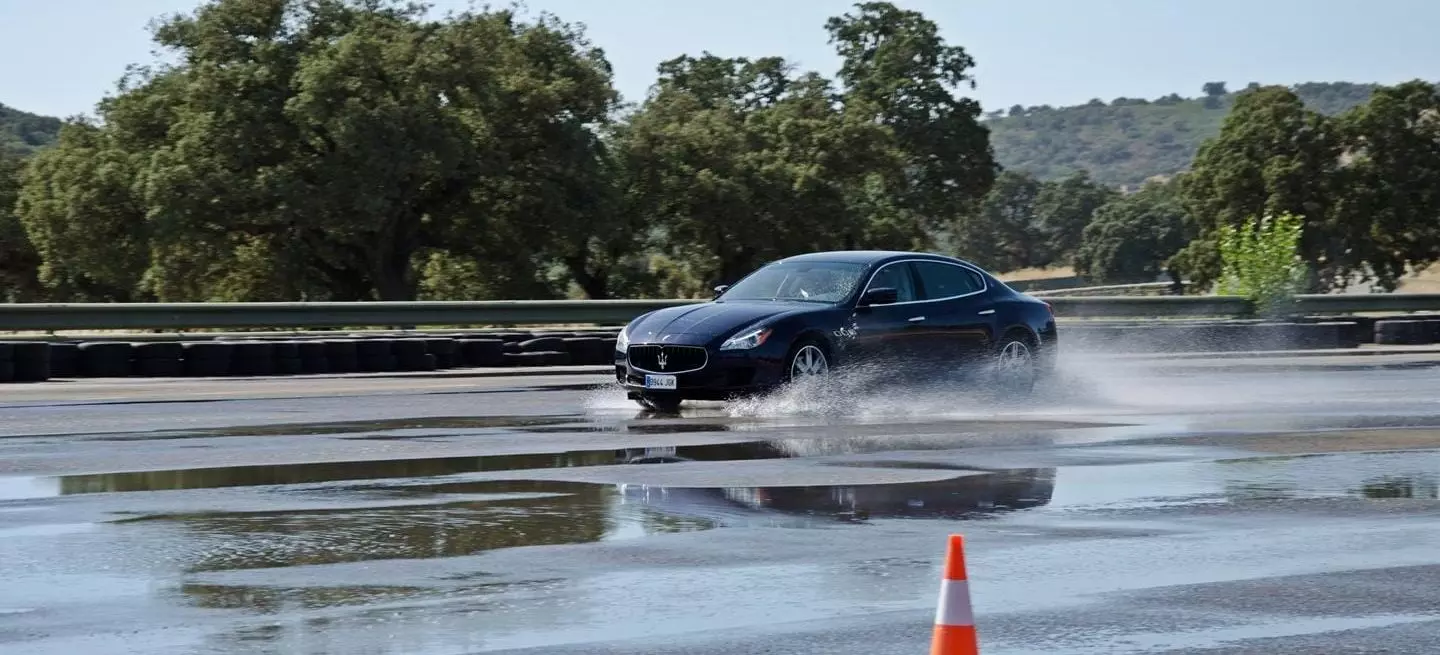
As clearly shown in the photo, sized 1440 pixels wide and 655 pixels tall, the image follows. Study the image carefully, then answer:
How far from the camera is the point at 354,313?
1078 inches

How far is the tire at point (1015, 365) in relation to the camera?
1942 centimetres

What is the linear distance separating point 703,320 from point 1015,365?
11.7ft

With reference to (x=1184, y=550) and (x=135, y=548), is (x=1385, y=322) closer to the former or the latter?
(x=1184, y=550)

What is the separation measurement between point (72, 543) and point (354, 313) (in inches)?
724

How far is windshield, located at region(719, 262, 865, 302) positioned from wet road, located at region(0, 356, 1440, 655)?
954mm

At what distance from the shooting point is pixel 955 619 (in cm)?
607

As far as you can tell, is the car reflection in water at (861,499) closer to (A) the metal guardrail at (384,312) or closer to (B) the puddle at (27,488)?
(B) the puddle at (27,488)

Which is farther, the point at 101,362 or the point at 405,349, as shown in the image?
the point at 405,349

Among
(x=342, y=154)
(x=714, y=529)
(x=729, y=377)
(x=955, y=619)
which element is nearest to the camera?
(x=955, y=619)

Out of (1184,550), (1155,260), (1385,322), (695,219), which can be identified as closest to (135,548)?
(1184,550)

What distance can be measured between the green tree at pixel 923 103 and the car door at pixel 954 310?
2556 inches

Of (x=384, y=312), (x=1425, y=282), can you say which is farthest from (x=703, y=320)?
(x=1425, y=282)

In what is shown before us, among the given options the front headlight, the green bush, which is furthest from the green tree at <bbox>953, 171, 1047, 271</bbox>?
the front headlight

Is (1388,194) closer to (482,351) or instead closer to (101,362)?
(482,351)
